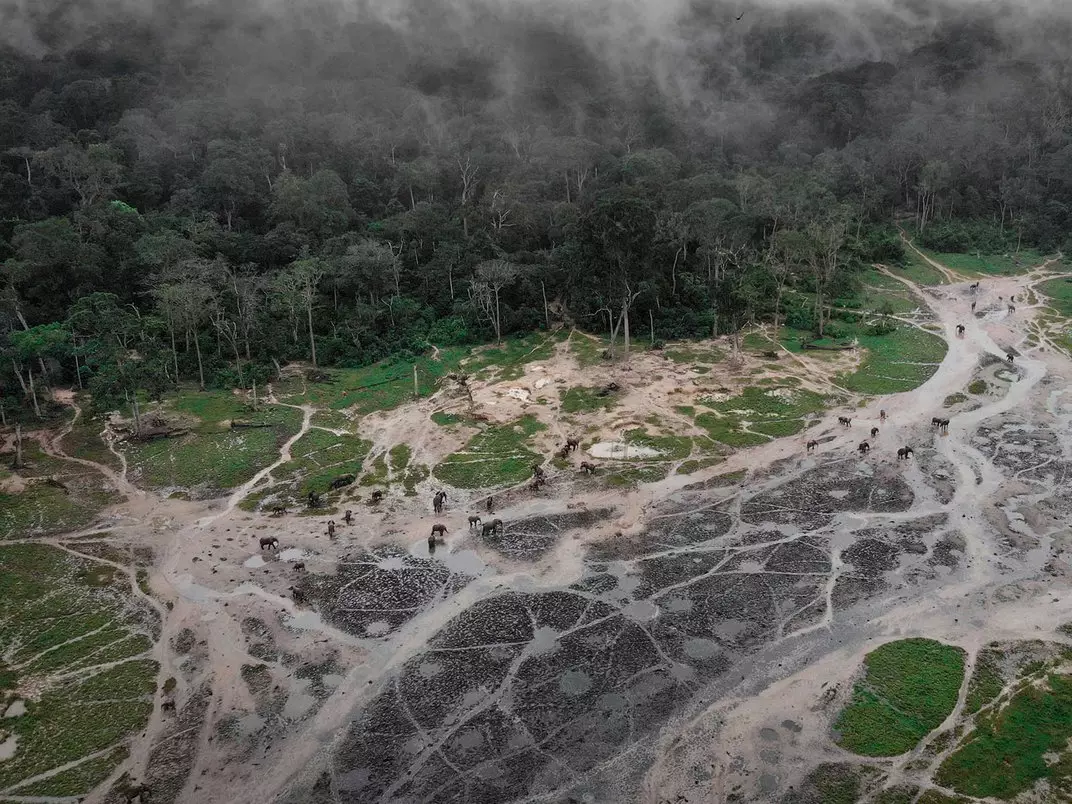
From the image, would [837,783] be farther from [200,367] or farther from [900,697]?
[200,367]

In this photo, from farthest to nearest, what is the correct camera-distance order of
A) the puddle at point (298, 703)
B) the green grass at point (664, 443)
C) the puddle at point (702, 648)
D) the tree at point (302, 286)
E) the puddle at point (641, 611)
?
the tree at point (302, 286)
the green grass at point (664, 443)
the puddle at point (641, 611)
the puddle at point (702, 648)
the puddle at point (298, 703)

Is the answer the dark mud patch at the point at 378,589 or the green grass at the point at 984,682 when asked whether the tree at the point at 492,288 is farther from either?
the green grass at the point at 984,682

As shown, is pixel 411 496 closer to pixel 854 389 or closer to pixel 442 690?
pixel 442 690

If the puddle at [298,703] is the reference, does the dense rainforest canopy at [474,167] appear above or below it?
above

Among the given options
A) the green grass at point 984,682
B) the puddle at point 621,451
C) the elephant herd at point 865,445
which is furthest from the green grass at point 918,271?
the green grass at point 984,682

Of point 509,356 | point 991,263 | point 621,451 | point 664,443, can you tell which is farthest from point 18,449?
point 991,263

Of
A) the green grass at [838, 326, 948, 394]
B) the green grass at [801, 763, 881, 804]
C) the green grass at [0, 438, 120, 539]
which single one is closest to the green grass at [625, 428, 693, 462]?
the green grass at [838, 326, 948, 394]
